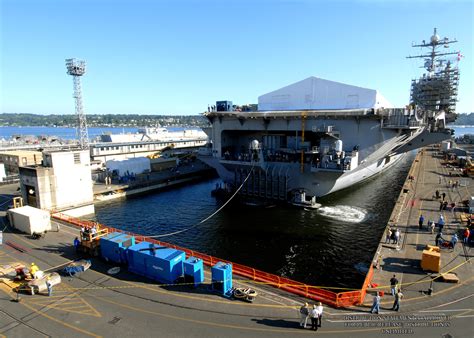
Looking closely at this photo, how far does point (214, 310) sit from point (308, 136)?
26.9m

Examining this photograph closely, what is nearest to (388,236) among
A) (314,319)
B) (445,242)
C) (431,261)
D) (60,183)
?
(445,242)

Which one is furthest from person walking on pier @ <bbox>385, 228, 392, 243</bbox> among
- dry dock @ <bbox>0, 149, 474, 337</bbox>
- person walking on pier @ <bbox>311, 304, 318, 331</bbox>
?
person walking on pier @ <bbox>311, 304, 318, 331</bbox>

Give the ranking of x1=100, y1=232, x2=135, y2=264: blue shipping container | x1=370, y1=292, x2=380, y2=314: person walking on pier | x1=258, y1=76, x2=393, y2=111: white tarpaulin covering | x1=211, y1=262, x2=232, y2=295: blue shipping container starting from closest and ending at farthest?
x1=370, y1=292, x2=380, y2=314: person walking on pier → x1=211, y1=262, x2=232, y2=295: blue shipping container → x1=100, y1=232, x2=135, y2=264: blue shipping container → x1=258, y1=76, x2=393, y2=111: white tarpaulin covering

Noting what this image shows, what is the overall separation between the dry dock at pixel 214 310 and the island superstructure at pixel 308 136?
15.3 meters

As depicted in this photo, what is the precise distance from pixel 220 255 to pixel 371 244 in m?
11.9

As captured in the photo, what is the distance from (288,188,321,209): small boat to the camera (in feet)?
108

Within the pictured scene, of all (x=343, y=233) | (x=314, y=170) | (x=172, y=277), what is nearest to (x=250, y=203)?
(x=314, y=170)

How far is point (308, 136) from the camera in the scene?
117 feet

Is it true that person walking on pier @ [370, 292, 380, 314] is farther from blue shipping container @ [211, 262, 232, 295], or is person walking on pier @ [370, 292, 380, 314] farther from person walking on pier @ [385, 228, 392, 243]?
person walking on pier @ [385, 228, 392, 243]

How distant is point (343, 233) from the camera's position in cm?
2602

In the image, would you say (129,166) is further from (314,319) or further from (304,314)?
(314,319)

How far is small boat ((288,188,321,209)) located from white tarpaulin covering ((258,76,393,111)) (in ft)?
38.5

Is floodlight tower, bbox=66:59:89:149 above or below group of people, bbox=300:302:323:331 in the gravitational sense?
above

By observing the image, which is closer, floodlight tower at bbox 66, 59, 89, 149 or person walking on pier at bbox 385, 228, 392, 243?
person walking on pier at bbox 385, 228, 392, 243
